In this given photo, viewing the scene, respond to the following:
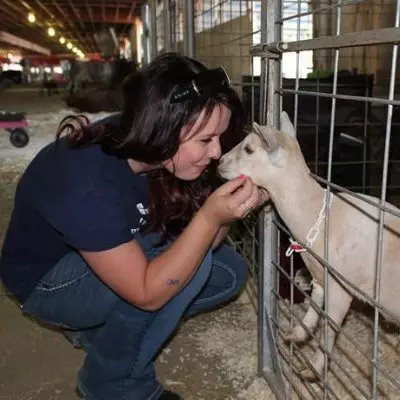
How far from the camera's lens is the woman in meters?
1.20

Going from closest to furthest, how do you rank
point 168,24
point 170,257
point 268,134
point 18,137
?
point 170,257, point 268,134, point 168,24, point 18,137

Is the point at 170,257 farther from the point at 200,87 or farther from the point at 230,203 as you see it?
the point at 200,87

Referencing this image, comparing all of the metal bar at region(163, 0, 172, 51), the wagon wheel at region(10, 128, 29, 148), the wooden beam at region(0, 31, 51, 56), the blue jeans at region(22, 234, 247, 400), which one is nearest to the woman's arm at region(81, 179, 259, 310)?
the blue jeans at region(22, 234, 247, 400)

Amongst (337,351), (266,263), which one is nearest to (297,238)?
(266,263)

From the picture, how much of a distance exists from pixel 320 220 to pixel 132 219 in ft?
1.65

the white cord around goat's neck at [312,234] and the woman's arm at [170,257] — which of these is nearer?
the woman's arm at [170,257]

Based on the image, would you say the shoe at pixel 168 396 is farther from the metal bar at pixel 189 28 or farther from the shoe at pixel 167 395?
the metal bar at pixel 189 28

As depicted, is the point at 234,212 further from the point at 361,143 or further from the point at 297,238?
the point at 361,143

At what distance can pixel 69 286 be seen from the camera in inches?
57.2

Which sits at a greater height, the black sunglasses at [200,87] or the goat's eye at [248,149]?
the black sunglasses at [200,87]

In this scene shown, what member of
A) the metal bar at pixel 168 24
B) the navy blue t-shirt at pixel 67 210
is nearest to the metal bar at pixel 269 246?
the navy blue t-shirt at pixel 67 210

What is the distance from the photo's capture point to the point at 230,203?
1.20 meters

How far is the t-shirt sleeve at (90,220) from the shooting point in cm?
118

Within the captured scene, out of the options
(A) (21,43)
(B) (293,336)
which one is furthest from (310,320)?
(A) (21,43)
